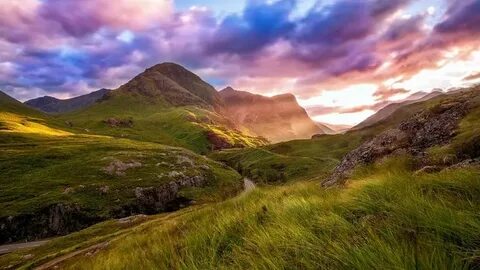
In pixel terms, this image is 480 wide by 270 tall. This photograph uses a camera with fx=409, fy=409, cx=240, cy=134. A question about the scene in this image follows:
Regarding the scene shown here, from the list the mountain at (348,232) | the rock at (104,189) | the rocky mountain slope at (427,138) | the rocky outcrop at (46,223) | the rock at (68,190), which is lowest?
the rocky outcrop at (46,223)

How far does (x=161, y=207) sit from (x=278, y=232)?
134 meters

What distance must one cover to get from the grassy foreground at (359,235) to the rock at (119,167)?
147435 millimetres

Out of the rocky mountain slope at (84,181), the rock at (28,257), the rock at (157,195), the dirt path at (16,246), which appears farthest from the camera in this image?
the rock at (157,195)

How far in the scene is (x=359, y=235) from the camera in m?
4.76

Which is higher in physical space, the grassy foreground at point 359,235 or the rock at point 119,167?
the grassy foreground at point 359,235

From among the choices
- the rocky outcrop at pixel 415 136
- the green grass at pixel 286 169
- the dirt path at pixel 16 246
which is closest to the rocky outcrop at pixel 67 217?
the dirt path at pixel 16 246

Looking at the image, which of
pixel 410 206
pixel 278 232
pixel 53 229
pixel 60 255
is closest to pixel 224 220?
pixel 278 232

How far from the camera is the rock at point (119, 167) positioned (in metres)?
149

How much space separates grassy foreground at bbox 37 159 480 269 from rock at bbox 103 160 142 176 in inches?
5805

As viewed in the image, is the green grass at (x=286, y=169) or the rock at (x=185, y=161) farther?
the rock at (x=185, y=161)

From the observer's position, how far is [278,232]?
571cm

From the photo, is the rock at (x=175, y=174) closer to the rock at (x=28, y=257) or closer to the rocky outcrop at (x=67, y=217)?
the rocky outcrop at (x=67, y=217)

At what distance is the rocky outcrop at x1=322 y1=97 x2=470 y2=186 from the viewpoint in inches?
854

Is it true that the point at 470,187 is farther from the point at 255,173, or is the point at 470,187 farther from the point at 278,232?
the point at 255,173
